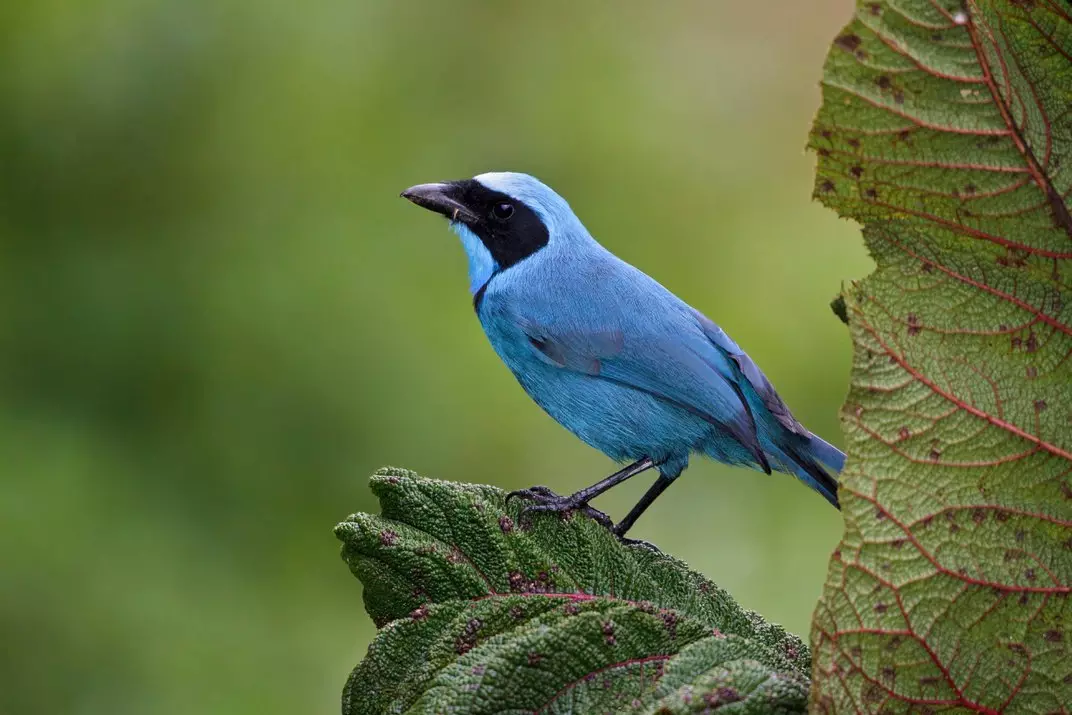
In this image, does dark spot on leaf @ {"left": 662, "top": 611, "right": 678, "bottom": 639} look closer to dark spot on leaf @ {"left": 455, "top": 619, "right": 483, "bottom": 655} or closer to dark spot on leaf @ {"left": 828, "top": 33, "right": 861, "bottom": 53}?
dark spot on leaf @ {"left": 455, "top": 619, "right": 483, "bottom": 655}

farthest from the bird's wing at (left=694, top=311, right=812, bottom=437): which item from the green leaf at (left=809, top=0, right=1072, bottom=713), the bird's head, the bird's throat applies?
the green leaf at (left=809, top=0, right=1072, bottom=713)

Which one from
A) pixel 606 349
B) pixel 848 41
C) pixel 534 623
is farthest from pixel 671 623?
pixel 606 349

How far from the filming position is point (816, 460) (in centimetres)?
303

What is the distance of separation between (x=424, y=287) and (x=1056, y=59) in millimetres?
4345

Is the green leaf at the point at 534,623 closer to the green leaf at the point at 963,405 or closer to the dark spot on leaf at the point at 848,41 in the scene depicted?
the green leaf at the point at 963,405

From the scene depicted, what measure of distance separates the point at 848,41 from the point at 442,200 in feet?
7.36

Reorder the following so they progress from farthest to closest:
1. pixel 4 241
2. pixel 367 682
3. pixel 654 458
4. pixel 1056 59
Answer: pixel 4 241, pixel 654 458, pixel 367 682, pixel 1056 59

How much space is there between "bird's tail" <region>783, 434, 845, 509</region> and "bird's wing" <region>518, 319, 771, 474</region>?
0.36ft

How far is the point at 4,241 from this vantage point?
5527 mm

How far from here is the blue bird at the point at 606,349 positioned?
124 inches

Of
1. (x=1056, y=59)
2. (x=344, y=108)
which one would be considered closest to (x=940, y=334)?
(x=1056, y=59)

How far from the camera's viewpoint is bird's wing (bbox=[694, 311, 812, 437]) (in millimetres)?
3045

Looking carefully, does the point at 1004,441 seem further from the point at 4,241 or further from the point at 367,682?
the point at 4,241

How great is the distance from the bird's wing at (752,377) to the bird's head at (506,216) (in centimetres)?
51
